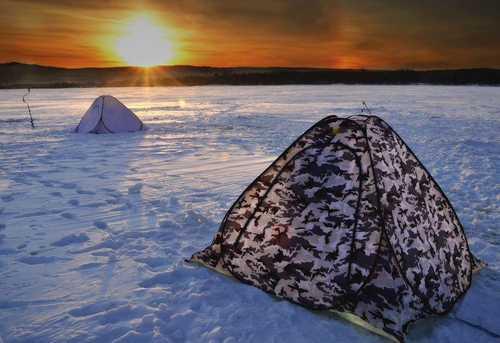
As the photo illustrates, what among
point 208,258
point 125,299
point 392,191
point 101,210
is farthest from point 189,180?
point 392,191

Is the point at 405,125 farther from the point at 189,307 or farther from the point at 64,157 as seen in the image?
the point at 189,307

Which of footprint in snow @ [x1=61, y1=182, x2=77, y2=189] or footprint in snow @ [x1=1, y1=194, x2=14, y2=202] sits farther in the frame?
footprint in snow @ [x1=61, y1=182, x2=77, y2=189]

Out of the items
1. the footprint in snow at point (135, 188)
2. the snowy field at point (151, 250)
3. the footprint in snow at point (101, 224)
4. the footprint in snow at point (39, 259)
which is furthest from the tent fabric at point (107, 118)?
the footprint in snow at point (39, 259)

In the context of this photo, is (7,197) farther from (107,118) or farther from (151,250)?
(107,118)

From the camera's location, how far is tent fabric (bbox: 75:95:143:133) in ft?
46.8

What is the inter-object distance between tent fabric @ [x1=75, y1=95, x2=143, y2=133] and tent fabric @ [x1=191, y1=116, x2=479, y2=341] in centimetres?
1191

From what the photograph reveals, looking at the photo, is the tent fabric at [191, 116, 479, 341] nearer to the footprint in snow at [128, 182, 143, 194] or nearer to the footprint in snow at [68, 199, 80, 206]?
the footprint in snow at [68, 199, 80, 206]

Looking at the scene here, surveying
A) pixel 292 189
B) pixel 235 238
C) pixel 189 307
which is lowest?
pixel 189 307

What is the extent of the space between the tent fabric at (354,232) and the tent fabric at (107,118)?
11.9 metres

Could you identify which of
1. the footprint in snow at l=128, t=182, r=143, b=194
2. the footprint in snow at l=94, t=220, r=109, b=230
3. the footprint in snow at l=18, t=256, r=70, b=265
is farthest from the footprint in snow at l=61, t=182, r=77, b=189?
the footprint in snow at l=18, t=256, r=70, b=265

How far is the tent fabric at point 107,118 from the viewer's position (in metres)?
14.3

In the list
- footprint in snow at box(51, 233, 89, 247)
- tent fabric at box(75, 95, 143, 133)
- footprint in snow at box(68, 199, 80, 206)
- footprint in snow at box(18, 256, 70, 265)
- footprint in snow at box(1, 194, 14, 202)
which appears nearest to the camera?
footprint in snow at box(18, 256, 70, 265)

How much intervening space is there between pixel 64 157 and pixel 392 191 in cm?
936

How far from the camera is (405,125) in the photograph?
53.5ft
